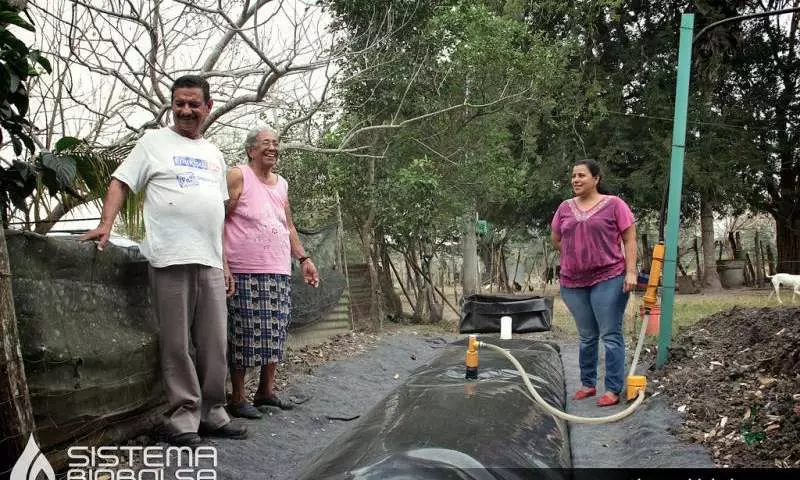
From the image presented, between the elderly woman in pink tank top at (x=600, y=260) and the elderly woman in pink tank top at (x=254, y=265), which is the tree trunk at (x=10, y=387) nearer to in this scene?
the elderly woman in pink tank top at (x=254, y=265)

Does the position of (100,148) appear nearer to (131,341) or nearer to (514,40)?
(131,341)

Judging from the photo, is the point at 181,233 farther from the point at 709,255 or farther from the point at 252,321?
the point at 709,255

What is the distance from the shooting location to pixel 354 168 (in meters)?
7.45

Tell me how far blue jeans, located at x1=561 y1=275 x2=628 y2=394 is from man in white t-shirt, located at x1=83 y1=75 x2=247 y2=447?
188 cm

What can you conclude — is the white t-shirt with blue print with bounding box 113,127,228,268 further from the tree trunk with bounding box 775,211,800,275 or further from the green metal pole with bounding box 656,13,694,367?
the tree trunk with bounding box 775,211,800,275

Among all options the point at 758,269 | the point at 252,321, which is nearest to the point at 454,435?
the point at 252,321

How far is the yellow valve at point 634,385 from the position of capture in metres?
3.23

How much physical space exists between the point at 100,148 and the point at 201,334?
110cm

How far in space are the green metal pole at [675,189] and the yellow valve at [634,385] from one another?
80 centimetres

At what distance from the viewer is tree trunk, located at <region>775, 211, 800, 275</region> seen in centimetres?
1126

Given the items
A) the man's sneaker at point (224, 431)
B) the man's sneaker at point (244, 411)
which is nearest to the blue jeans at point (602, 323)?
the man's sneaker at point (244, 411)

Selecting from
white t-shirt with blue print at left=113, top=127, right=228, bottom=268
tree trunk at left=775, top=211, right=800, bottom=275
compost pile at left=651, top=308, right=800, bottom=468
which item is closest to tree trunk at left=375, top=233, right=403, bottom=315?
compost pile at left=651, top=308, right=800, bottom=468

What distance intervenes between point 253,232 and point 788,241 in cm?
1211

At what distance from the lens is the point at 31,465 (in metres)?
1.89
